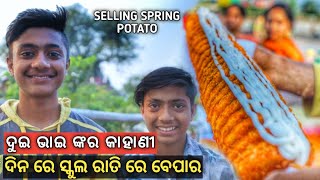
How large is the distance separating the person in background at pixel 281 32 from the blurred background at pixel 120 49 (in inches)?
1.1

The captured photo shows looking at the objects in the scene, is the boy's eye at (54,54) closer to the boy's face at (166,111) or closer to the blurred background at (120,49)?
the blurred background at (120,49)

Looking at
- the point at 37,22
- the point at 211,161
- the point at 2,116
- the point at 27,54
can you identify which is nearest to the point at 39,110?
the point at 2,116

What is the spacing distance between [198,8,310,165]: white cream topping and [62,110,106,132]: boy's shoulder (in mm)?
710

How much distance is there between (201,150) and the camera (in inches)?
96.3

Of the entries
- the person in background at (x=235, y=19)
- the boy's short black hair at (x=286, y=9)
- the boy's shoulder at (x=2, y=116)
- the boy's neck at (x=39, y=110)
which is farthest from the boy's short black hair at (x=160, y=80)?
the boy's shoulder at (x=2, y=116)

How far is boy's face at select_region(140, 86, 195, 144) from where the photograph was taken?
94.3 inches

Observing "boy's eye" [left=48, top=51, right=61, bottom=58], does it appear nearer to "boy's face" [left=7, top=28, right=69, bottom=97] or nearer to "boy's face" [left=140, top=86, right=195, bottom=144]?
"boy's face" [left=7, top=28, right=69, bottom=97]

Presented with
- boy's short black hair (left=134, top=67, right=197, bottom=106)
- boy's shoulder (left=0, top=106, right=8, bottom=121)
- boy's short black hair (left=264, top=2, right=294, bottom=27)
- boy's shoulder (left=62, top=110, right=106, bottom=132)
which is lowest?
boy's shoulder (left=62, top=110, right=106, bottom=132)

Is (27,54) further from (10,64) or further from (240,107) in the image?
(240,107)

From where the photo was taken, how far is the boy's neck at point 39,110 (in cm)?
245

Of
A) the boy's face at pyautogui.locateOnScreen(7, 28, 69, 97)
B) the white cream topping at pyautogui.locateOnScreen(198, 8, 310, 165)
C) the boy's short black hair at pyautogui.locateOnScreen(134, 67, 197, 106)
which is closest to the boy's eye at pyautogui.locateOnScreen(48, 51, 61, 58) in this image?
the boy's face at pyautogui.locateOnScreen(7, 28, 69, 97)

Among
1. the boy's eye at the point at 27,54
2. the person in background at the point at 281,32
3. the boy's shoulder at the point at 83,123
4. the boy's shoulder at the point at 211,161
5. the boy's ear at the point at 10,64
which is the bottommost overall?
the boy's shoulder at the point at 211,161

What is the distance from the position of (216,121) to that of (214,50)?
37 cm

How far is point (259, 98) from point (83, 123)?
92cm
